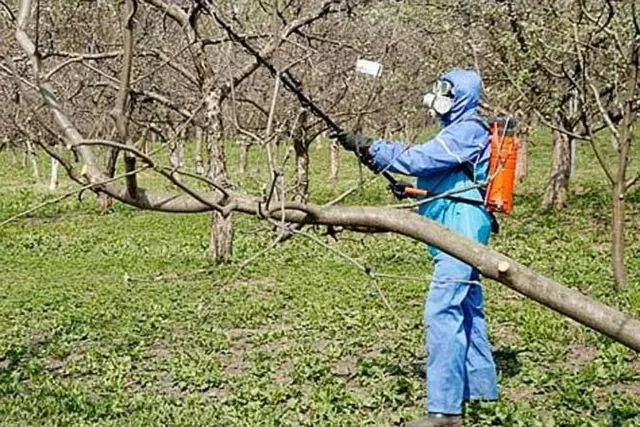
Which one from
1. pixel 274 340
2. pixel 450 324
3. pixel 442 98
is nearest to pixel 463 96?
pixel 442 98

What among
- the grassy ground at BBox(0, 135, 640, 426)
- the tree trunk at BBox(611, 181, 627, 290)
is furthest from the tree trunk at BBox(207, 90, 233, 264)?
the tree trunk at BBox(611, 181, 627, 290)

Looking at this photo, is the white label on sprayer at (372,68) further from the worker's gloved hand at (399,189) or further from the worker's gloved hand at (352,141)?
the worker's gloved hand at (399,189)

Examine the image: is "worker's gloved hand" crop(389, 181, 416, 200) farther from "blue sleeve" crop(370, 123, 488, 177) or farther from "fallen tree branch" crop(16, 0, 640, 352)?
"fallen tree branch" crop(16, 0, 640, 352)

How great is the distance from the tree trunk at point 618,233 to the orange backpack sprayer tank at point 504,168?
5326mm

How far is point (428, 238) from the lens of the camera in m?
3.43

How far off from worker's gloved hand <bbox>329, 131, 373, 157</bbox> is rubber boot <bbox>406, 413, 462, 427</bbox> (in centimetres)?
155

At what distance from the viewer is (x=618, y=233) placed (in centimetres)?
1081

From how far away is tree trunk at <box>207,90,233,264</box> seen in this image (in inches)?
505

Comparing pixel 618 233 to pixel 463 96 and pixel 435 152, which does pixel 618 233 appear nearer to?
pixel 463 96

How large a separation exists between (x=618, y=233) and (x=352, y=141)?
627 cm

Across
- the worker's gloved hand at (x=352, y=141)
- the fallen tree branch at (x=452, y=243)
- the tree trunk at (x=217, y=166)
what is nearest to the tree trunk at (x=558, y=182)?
the tree trunk at (x=217, y=166)

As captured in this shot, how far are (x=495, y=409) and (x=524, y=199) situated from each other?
17631 mm

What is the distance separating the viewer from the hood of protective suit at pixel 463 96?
5.92 metres

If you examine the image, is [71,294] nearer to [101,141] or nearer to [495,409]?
[495,409]
